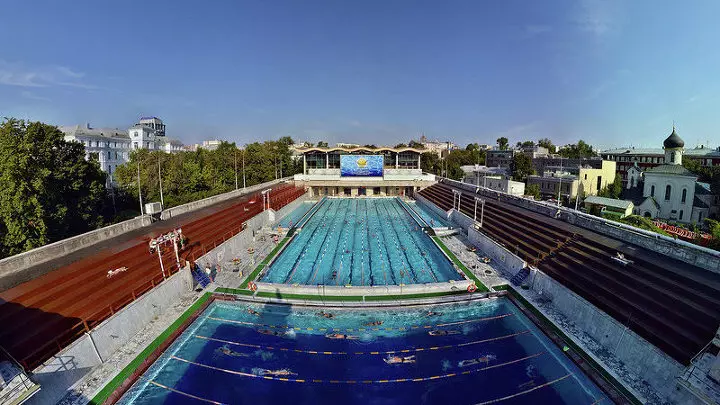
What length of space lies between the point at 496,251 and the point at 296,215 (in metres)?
25.7

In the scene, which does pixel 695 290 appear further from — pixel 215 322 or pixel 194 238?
pixel 194 238

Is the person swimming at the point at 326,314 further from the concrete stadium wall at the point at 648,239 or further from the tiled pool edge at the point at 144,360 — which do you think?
the concrete stadium wall at the point at 648,239

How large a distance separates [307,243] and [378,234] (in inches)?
Answer: 285

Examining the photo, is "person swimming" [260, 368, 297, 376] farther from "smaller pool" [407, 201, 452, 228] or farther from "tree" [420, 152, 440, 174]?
"tree" [420, 152, 440, 174]

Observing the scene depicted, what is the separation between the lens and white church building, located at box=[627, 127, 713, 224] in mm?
45219

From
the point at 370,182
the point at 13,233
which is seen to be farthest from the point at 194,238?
→ the point at 370,182

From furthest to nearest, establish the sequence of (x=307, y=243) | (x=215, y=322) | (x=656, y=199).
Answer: (x=656, y=199) < (x=307, y=243) < (x=215, y=322)

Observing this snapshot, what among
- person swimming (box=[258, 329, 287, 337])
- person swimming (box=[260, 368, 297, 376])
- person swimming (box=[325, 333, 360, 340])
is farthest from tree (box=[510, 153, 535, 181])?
person swimming (box=[260, 368, 297, 376])

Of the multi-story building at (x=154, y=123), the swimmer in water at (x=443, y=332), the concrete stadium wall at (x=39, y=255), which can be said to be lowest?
the swimmer in water at (x=443, y=332)

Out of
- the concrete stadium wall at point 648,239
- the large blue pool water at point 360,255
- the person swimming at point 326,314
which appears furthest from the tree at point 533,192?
the person swimming at point 326,314

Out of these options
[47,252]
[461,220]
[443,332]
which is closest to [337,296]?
[443,332]

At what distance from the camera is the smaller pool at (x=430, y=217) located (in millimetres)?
36013

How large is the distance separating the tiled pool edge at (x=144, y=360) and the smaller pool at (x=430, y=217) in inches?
992

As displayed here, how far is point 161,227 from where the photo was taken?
23.7 metres
